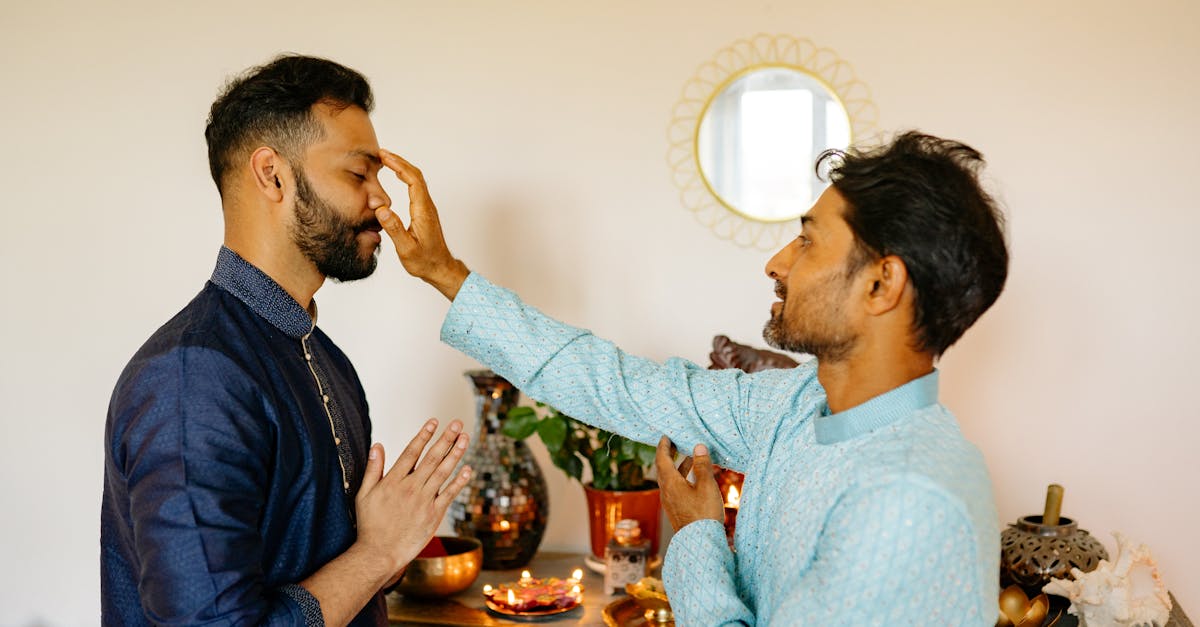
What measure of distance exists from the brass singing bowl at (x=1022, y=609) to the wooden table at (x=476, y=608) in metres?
0.80

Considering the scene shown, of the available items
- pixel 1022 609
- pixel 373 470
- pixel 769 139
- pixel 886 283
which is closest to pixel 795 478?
pixel 886 283

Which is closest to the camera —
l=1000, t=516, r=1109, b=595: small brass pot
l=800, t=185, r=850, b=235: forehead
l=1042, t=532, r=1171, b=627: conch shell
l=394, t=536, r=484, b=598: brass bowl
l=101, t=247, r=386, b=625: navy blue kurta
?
l=101, t=247, r=386, b=625: navy blue kurta

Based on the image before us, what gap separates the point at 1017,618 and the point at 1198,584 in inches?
33.6

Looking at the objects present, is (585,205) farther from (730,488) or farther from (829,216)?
(829,216)

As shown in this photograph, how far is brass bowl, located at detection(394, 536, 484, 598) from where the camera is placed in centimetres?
226

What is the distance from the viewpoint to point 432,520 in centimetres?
161

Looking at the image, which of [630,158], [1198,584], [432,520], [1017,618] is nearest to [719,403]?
[432,520]

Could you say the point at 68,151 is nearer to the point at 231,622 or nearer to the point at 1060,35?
the point at 231,622

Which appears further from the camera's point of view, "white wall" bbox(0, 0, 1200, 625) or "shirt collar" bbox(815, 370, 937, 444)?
"white wall" bbox(0, 0, 1200, 625)

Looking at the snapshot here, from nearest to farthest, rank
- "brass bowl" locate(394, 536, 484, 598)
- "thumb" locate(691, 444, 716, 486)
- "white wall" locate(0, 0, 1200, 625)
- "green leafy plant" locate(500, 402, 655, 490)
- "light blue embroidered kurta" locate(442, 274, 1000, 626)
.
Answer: "light blue embroidered kurta" locate(442, 274, 1000, 626) → "thumb" locate(691, 444, 716, 486) → "brass bowl" locate(394, 536, 484, 598) → "green leafy plant" locate(500, 402, 655, 490) → "white wall" locate(0, 0, 1200, 625)

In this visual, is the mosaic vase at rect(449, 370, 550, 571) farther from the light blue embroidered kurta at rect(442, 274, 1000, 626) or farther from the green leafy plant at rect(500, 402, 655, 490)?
the light blue embroidered kurta at rect(442, 274, 1000, 626)

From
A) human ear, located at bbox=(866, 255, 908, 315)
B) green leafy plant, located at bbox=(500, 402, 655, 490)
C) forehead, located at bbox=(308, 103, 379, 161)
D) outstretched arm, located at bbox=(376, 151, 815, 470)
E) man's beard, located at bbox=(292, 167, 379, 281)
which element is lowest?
green leafy plant, located at bbox=(500, 402, 655, 490)

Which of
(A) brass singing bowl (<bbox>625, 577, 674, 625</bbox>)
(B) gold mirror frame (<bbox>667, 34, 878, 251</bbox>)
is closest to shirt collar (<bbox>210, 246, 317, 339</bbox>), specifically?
(A) brass singing bowl (<bbox>625, 577, 674, 625</bbox>)

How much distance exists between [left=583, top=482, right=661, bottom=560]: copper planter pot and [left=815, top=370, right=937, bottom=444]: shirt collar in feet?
3.75
